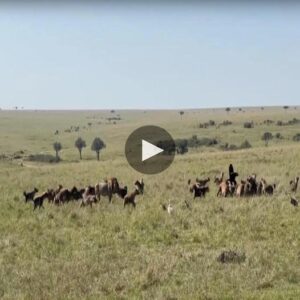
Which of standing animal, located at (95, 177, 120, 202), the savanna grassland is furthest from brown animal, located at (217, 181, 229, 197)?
standing animal, located at (95, 177, 120, 202)

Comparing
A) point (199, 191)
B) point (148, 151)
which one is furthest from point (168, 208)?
point (148, 151)

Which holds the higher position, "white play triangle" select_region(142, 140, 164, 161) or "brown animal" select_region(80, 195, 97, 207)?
"white play triangle" select_region(142, 140, 164, 161)

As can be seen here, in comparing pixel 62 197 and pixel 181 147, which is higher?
pixel 181 147

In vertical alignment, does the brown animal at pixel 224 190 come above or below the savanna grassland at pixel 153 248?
above

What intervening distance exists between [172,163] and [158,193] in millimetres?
17900

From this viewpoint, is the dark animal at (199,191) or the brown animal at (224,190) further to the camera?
the dark animal at (199,191)

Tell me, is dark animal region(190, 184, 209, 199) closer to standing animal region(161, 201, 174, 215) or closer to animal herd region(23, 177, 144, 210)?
animal herd region(23, 177, 144, 210)

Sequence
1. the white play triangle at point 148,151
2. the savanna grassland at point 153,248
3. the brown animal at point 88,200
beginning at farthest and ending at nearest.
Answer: the white play triangle at point 148,151, the brown animal at point 88,200, the savanna grassland at point 153,248

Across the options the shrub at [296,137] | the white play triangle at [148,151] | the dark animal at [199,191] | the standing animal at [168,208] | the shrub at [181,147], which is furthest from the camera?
the shrub at [296,137]

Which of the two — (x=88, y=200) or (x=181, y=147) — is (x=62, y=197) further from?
(x=181, y=147)

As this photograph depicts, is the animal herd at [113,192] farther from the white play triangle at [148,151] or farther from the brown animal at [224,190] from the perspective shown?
the white play triangle at [148,151]

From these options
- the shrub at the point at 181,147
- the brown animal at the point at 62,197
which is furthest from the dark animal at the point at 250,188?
the shrub at the point at 181,147

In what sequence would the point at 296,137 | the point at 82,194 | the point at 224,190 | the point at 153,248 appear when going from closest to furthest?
the point at 153,248 → the point at 224,190 → the point at 82,194 → the point at 296,137

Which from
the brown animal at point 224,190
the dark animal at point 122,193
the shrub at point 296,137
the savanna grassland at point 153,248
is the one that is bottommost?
the savanna grassland at point 153,248
